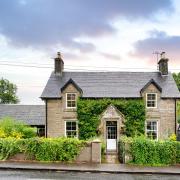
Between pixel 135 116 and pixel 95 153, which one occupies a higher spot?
pixel 135 116

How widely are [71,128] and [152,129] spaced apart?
7.65 m

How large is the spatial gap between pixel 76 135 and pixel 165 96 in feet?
30.0

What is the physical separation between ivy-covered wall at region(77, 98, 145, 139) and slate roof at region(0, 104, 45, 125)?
9.67 m

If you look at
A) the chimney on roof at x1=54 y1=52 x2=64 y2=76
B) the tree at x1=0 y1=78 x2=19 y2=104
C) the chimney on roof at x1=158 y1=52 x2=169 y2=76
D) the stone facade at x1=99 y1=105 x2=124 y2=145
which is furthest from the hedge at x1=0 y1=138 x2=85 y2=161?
the tree at x1=0 y1=78 x2=19 y2=104

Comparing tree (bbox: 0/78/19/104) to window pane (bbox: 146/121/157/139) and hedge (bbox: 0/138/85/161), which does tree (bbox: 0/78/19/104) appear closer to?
window pane (bbox: 146/121/157/139)

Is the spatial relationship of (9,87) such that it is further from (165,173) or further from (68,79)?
(165,173)

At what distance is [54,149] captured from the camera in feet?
80.3

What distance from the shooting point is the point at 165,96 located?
3622 cm

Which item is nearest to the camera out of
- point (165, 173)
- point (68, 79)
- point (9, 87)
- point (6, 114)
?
point (165, 173)

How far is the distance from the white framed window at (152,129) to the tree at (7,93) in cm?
5645

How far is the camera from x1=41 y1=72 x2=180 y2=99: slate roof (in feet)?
120

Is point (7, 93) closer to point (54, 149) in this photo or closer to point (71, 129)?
point (71, 129)

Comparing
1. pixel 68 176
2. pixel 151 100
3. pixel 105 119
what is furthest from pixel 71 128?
pixel 68 176

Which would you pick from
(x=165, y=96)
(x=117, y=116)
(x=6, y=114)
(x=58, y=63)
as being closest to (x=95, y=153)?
(x=117, y=116)
